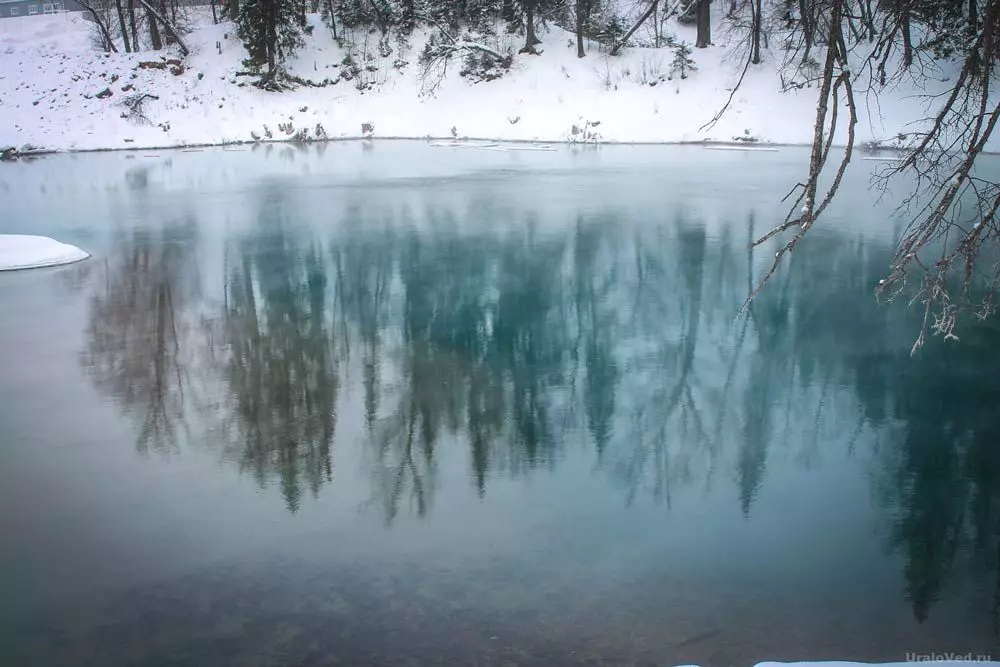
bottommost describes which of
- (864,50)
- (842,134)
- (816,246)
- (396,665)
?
(396,665)

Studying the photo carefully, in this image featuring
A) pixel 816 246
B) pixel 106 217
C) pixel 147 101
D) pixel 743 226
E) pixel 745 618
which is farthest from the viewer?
pixel 147 101

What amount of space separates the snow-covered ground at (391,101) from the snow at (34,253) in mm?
17916

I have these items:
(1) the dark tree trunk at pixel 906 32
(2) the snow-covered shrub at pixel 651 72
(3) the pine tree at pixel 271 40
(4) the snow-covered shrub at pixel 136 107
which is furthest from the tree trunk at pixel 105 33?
(1) the dark tree trunk at pixel 906 32

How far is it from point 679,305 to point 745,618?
19.6ft

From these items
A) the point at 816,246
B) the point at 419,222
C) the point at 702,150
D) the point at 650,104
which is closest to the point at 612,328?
the point at 816,246

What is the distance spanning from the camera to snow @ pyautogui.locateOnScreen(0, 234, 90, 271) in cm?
1220

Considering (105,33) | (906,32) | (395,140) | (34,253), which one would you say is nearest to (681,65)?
(395,140)

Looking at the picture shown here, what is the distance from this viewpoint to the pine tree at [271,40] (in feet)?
107

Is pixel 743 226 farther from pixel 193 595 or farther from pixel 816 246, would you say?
pixel 193 595

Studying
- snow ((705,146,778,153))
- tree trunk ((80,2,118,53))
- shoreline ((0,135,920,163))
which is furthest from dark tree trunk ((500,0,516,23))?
tree trunk ((80,2,118,53))

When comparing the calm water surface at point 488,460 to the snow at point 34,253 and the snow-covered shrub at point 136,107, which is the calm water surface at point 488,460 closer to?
the snow at point 34,253

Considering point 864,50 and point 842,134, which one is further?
point 864,50

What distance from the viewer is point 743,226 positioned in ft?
46.2

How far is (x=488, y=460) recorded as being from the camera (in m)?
6.32
